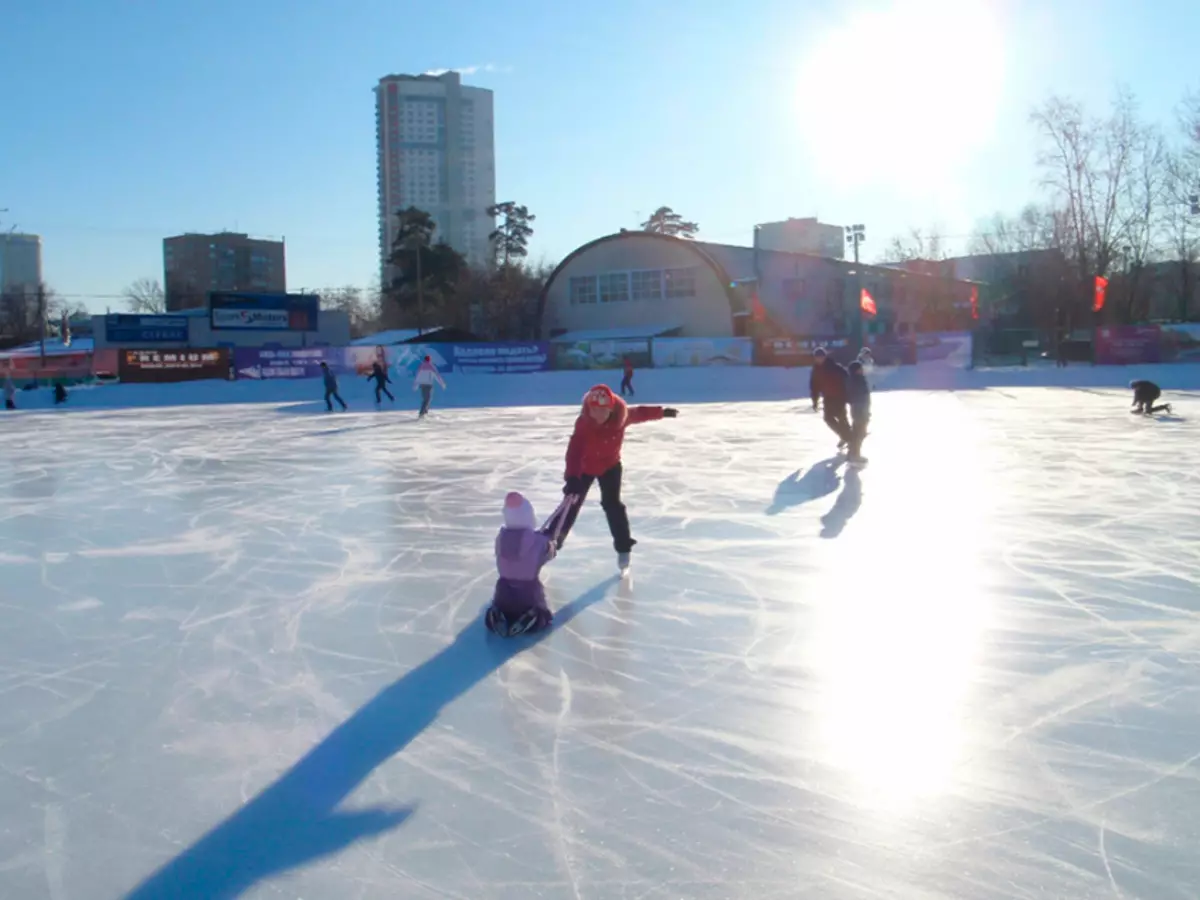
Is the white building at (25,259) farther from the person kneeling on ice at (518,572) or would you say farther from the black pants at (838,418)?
the person kneeling on ice at (518,572)

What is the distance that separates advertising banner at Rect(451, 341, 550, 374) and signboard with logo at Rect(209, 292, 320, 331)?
59.6 ft

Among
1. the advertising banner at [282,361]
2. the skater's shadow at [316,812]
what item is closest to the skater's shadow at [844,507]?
the skater's shadow at [316,812]

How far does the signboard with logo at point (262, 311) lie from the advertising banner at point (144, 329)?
7.53ft

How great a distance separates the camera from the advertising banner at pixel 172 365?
104 feet

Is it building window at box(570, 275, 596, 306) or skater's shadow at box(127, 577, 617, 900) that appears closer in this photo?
skater's shadow at box(127, 577, 617, 900)

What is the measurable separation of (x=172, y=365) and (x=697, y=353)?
16.3 metres

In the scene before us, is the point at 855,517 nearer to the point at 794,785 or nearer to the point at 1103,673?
the point at 1103,673

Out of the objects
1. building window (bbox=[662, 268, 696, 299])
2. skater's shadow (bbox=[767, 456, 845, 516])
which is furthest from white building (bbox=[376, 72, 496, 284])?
skater's shadow (bbox=[767, 456, 845, 516])

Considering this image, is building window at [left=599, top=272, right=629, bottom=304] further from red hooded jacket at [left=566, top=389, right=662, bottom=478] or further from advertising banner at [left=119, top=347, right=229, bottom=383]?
red hooded jacket at [left=566, top=389, right=662, bottom=478]

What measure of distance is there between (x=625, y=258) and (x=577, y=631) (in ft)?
143

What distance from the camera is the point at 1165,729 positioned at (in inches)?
139

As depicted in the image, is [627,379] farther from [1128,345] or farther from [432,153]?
[432,153]

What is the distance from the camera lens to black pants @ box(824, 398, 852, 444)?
12.0 meters

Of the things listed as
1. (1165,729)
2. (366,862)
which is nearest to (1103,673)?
(1165,729)
